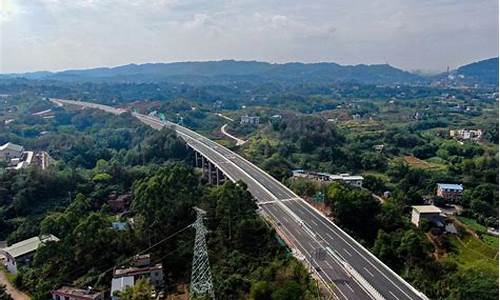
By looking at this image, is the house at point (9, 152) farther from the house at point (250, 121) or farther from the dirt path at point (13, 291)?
the house at point (250, 121)

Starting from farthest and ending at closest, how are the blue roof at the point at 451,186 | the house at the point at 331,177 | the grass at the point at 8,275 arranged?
the house at the point at 331,177
the blue roof at the point at 451,186
the grass at the point at 8,275

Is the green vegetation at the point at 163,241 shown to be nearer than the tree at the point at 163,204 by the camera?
Yes

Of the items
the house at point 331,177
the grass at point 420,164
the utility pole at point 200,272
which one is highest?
the utility pole at point 200,272

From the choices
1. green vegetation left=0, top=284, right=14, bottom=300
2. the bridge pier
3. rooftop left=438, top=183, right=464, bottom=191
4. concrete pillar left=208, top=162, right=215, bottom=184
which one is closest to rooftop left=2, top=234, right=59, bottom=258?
green vegetation left=0, top=284, right=14, bottom=300

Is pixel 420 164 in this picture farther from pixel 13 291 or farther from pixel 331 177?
pixel 13 291

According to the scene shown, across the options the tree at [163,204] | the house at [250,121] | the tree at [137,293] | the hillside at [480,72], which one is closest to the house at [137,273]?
the tree at [163,204]

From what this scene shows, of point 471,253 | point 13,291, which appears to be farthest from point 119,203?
point 471,253
